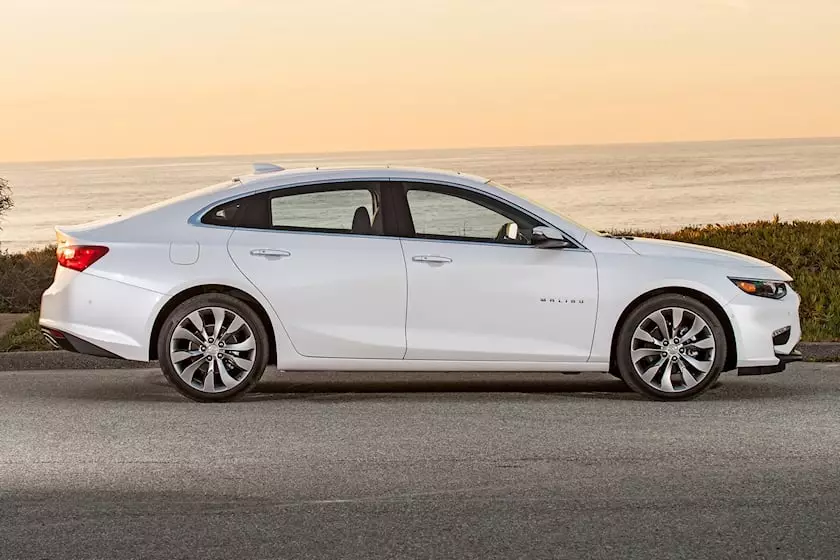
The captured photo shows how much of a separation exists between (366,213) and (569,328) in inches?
64.1

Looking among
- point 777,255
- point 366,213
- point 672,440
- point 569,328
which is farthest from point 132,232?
point 777,255

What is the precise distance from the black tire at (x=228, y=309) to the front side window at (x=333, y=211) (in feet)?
2.11

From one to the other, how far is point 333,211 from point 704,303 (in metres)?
2.70

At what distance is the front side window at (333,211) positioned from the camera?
9.34 metres

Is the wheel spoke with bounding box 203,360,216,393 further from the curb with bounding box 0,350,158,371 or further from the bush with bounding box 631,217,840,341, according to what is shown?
the bush with bounding box 631,217,840,341

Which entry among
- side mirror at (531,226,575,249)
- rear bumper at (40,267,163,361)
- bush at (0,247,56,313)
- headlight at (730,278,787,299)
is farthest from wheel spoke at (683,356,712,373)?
bush at (0,247,56,313)

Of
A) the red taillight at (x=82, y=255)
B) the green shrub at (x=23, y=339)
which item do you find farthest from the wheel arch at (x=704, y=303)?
the green shrub at (x=23, y=339)

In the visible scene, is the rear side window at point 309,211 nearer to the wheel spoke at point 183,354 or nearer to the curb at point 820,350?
the wheel spoke at point 183,354

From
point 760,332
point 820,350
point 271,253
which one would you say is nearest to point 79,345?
point 271,253

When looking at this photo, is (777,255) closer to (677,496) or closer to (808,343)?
(808,343)

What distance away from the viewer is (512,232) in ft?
30.6

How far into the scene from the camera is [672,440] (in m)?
7.95

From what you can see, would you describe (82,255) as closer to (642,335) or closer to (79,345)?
(79,345)

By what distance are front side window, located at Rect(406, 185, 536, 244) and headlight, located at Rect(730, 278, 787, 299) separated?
1533 millimetres
